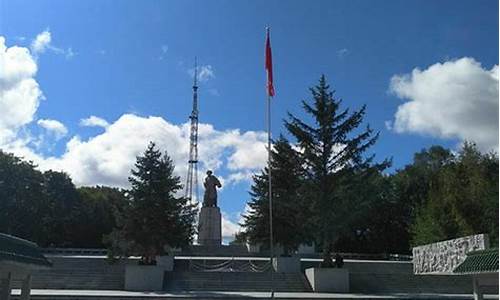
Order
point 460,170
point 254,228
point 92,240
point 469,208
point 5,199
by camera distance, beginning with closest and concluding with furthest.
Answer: point 254,228, point 469,208, point 460,170, point 5,199, point 92,240

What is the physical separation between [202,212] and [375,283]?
55.4ft

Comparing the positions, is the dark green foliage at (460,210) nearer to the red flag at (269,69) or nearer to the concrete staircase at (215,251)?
the concrete staircase at (215,251)

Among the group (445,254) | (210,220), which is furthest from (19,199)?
(445,254)

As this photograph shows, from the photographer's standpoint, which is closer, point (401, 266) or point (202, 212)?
point (401, 266)

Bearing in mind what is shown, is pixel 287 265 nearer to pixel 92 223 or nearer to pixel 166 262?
pixel 166 262

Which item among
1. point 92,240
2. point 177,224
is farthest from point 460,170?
point 92,240

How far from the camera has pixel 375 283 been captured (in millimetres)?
26562

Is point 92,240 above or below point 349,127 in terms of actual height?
below

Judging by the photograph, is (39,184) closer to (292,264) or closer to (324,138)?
(292,264)

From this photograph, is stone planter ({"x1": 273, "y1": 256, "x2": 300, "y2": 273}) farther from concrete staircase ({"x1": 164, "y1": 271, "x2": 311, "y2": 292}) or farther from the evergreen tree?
the evergreen tree

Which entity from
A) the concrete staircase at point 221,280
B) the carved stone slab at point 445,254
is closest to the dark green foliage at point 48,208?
the concrete staircase at point 221,280

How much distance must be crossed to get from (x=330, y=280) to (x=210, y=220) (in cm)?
1753

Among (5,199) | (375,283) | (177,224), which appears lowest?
(375,283)

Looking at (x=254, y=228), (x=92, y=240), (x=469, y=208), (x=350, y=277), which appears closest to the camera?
(x=350, y=277)
